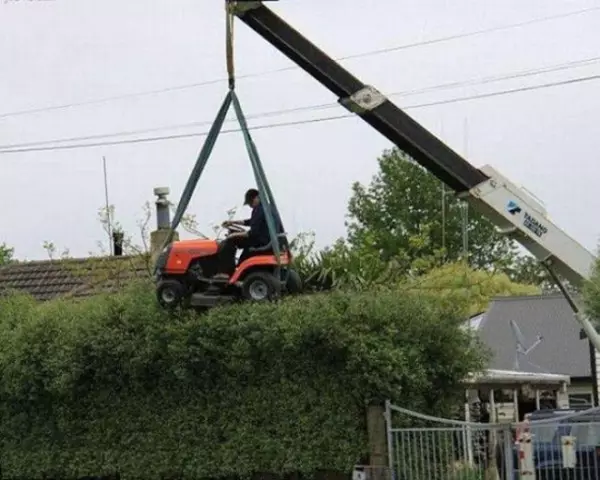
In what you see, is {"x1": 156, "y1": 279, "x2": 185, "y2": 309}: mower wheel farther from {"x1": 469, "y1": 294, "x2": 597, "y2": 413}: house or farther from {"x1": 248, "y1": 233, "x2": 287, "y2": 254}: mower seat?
{"x1": 469, "y1": 294, "x2": 597, "y2": 413}: house

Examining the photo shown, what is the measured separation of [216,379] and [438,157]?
393cm

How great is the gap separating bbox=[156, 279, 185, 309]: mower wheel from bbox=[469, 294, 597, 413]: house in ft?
41.3

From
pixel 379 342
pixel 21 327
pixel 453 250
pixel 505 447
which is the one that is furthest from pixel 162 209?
pixel 453 250

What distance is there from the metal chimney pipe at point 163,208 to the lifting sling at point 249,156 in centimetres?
738

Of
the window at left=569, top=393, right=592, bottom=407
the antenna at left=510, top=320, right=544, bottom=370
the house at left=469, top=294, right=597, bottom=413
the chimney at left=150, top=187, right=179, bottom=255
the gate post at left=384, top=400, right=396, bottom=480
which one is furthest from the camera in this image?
the window at left=569, top=393, right=592, bottom=407

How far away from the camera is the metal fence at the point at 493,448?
1220 cm

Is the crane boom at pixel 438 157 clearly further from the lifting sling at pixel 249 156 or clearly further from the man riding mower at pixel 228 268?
the man riding mower at pixel 228 268

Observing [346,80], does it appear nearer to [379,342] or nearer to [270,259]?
[270,259]

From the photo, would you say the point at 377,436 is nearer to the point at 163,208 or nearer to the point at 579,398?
the point at 163,208

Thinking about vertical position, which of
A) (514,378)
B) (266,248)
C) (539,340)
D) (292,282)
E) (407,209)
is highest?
(407,209)

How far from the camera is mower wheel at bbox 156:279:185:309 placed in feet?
44.8

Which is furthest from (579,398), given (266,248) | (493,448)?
(266,248)

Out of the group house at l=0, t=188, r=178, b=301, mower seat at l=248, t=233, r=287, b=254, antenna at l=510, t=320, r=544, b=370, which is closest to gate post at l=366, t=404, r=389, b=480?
mower seat at l=248, t=233, r=287, b=254

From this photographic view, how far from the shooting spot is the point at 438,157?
13.8 m
